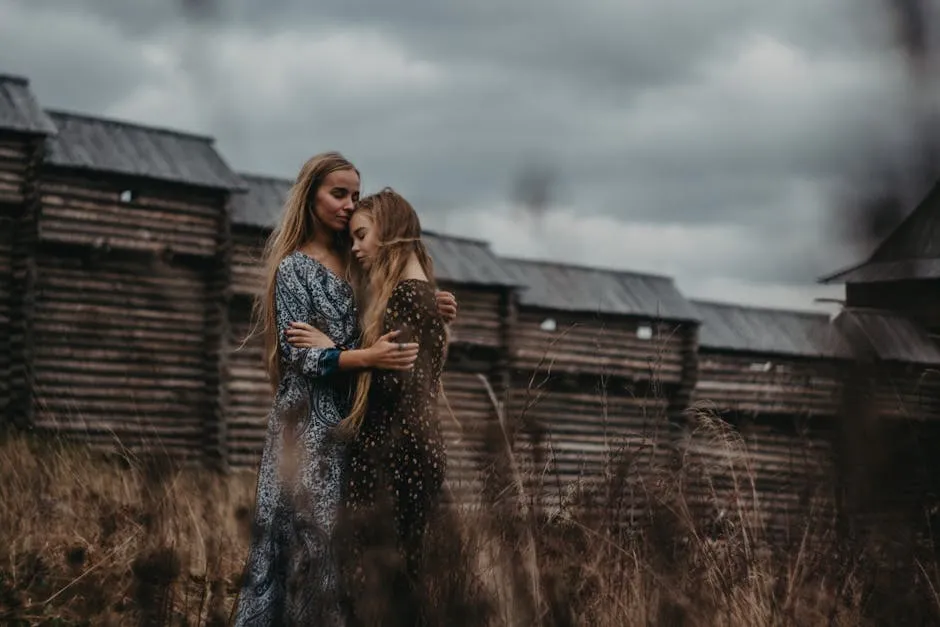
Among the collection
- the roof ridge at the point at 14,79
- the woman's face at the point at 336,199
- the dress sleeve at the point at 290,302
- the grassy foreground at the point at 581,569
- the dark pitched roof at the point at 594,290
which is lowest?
the grassy foreground at the point at 581,569

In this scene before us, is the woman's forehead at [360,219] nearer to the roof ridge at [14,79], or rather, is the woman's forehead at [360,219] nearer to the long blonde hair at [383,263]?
the long blonde hair at [383,263]

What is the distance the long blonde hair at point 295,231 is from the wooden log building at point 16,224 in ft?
41.4

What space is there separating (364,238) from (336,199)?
24cm

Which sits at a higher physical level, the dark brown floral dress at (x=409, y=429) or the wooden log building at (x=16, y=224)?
the wooden log building at (x=16, y=224)

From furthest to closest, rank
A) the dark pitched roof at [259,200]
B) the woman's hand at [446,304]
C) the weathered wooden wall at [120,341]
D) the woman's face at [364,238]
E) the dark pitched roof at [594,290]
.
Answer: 1. the dark pitched roof at [594,290]
2. the dark pitched roof at [259,200]
3. the weathered wooden wall at [120,341]
4. the woman's hand at [446,304]
5. the woman's face at [364,238]

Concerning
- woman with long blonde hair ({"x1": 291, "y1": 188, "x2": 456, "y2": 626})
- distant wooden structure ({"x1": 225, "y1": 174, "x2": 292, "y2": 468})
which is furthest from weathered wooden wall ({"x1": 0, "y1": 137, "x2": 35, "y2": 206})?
woman with long blonde hair ({"x1": 291, "y1": 188, "x2": 456, "y2": 626})

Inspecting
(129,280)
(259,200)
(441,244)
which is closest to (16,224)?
(129,280)

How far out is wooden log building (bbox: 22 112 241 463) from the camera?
15.7 meters

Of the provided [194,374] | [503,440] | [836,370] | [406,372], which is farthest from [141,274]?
[836,370]

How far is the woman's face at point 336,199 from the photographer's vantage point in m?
3.54

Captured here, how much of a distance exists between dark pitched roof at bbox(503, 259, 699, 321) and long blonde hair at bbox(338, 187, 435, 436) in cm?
1672

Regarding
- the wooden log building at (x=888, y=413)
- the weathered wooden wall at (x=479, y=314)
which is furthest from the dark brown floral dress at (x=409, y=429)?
the weathered wooden wall at (x=479, y=314)

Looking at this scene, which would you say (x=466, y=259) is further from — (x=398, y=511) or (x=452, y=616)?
(x=452, y=616)

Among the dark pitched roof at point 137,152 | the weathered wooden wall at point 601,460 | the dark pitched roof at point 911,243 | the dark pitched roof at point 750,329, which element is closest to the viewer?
the dark pitched roof at point 911,243
